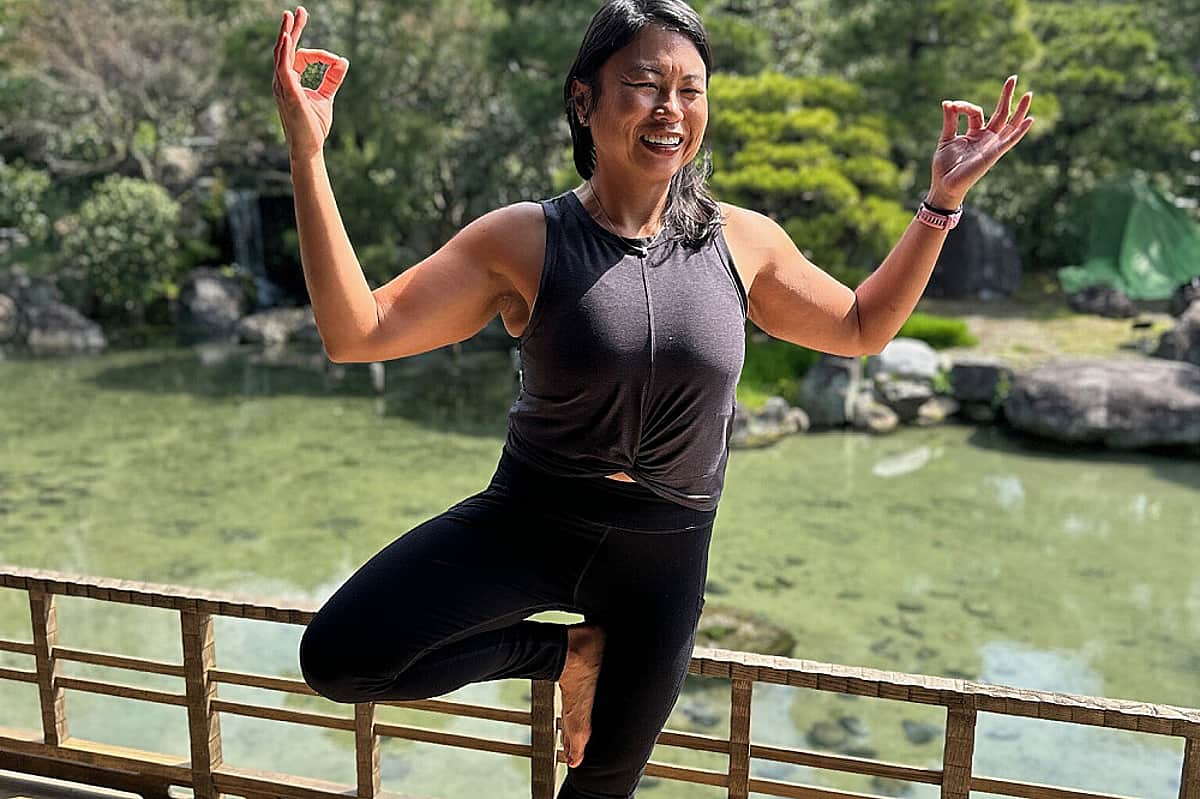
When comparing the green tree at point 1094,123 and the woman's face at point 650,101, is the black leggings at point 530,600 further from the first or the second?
the green tree at point 1094,123

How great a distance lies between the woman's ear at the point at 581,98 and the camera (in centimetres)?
131

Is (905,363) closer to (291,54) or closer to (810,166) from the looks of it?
(810,166)

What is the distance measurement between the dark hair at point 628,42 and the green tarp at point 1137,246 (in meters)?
11.9

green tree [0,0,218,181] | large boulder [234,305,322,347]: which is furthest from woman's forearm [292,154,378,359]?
green tree [0,0,218,181]

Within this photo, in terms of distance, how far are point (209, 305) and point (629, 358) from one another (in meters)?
13.2

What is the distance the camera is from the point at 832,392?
912cm

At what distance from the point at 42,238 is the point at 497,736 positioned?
37.5 ft

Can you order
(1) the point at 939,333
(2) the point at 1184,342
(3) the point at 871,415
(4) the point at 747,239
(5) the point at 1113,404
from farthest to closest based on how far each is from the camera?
1. (1) the point at 939,333
2. (2) the point at 1184,342
3. (3) the point at 871,415
4. (5) the point at 1113,404
5. (4) the point at 747,239

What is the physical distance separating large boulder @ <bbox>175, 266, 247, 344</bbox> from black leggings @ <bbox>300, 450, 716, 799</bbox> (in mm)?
12562

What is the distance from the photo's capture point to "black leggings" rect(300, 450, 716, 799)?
4.16 ft

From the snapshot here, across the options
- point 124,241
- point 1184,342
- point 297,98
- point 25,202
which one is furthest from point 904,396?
point 25,202

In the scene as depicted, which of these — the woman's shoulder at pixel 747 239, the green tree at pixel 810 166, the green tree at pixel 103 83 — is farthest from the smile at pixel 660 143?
the green tree at pixel 103 83

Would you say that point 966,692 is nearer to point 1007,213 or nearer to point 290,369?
point 290,369

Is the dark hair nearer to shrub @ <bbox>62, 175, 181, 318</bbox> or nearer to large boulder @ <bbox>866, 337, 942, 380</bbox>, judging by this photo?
large boulder @ <bbox>866, 337, 942, 380</bbox>
